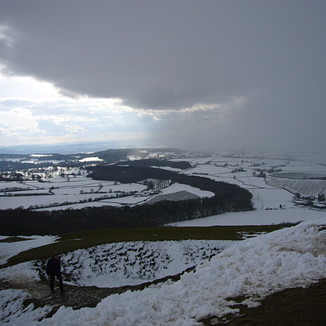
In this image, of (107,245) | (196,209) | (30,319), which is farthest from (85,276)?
(196,209)

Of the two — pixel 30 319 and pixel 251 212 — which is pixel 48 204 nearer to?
pixel 251 212

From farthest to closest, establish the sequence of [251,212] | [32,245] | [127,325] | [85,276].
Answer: [251,212] < [32,245] < [85,276] < [127,325]

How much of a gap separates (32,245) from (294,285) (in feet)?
103

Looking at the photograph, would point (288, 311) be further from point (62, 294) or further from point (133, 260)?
point (133, 260)

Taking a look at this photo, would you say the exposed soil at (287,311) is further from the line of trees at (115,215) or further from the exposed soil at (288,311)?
the line of trees at (115,215)

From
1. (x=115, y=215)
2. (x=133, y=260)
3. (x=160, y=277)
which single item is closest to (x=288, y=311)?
(x=160, y=277)

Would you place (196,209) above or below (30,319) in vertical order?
below

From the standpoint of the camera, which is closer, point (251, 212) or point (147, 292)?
point (147, 292)

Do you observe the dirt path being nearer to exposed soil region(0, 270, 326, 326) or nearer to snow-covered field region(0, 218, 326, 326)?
snow-covered field region(0, 218, 326, 326)

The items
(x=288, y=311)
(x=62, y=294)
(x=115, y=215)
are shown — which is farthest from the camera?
(x=115, y=215)

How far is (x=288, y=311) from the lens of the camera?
955 centimetres

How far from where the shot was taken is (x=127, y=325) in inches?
417

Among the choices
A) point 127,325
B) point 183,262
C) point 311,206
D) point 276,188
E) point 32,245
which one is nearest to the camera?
point 127,325

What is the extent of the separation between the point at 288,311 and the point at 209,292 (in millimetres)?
4032
